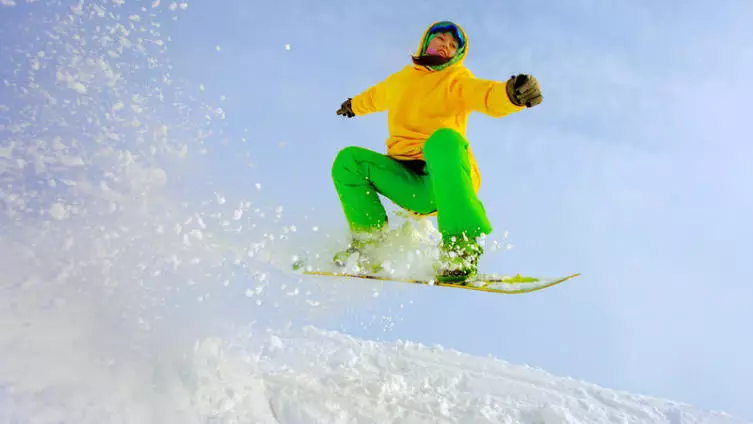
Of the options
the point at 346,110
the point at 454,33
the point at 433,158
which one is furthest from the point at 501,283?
the point at 346,110

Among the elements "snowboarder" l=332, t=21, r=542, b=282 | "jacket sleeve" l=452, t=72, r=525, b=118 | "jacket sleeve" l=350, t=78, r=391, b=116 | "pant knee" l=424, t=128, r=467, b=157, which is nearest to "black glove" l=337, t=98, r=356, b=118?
"jacket sleeve" l=350, t=78, r=391, b=116

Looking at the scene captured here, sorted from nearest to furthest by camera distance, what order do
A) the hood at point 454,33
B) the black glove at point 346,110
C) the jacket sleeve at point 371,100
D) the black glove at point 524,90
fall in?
the black glove at point 524,90
the hood at point 454,33
the jacket sleeve at point 371,100
the black glove at point 346,110

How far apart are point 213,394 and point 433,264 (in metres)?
1.58

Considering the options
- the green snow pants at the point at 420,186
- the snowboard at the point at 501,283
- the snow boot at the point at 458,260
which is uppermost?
the green snow pants at the point at 420,186

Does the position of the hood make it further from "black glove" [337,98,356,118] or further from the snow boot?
the snow boot

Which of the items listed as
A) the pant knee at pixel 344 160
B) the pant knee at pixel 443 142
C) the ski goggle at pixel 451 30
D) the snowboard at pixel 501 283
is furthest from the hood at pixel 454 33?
the snowboard at pixel 501 283

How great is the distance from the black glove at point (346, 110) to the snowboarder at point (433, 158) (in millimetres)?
389

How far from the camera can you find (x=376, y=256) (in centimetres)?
381

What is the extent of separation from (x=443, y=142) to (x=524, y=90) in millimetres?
576

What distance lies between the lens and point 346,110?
4.43 meters

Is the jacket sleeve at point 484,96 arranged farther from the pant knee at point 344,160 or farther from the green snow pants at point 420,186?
the pant knee at point 344,160

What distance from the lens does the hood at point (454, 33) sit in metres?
3.76

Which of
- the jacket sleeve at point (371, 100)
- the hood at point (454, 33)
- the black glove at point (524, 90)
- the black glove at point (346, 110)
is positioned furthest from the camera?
the black glove at point (346, 110)

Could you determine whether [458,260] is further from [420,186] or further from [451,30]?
[451,30]
